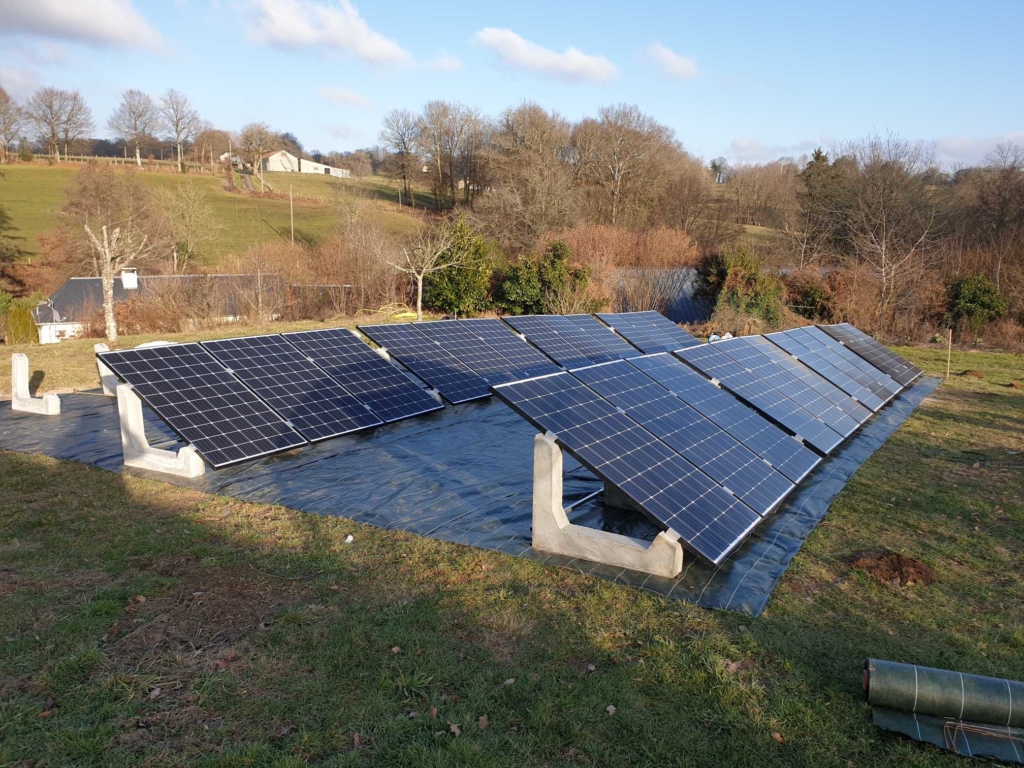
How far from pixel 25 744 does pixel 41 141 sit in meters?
86.6

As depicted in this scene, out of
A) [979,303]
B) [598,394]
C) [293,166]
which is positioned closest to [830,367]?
[598,394]

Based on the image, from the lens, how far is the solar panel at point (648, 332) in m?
18.2

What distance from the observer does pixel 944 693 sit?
14.2 feet

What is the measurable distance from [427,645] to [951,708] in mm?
3751

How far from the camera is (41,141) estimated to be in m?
70.5

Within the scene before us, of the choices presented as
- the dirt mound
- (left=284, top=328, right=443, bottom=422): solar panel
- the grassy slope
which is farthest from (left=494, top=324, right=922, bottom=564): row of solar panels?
the grassy slope

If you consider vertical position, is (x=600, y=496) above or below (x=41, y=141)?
below

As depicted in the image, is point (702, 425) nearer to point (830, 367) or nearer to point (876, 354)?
point (830, 367)

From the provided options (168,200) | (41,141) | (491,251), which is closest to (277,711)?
(491,251)

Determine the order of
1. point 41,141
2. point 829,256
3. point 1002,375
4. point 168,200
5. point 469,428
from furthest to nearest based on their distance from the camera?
point 41,141 → point 168,200 → point 829,256 → point 1002,375 → point 469,428

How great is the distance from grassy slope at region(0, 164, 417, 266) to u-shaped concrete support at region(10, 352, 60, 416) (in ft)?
125

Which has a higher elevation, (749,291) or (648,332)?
(749,291)

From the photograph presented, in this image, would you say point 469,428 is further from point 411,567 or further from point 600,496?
point 411,567

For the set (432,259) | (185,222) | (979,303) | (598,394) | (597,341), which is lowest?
(597,341)
